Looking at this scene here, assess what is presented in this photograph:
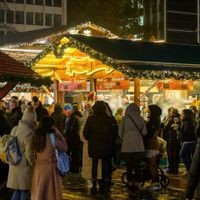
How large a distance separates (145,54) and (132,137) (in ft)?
27.2

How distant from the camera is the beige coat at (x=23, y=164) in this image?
1028 cm

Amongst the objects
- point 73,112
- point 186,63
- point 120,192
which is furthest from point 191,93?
point 120,192

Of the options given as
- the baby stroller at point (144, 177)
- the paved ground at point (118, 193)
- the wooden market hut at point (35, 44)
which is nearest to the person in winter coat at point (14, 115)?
the paved ground at point (118, 193)

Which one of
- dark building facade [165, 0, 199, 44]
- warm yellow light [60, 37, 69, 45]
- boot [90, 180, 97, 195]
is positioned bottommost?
boot [90, 180, 97, 195]

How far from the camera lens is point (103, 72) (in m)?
21.2

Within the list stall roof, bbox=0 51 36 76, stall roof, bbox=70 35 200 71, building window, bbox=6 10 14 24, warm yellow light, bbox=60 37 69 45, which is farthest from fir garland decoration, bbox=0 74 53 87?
building window, bbox=6 10 14 24

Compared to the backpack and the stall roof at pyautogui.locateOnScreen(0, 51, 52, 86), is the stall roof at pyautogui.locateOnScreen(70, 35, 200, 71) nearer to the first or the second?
the stall roof at pyautogui.locateOnScreen(0, 51, 52, 86)

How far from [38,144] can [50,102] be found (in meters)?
14.5

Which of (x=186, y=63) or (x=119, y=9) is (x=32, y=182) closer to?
(x=186, y=63)

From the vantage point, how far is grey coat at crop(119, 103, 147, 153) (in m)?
13.0

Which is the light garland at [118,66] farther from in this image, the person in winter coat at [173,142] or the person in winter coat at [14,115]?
the person in winter coat at [14,115]

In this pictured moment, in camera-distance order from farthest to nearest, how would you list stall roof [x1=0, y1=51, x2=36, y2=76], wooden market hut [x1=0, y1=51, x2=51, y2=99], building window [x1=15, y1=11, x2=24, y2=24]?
building window [x1=15, y1=11, x2=24, y2=24], stall roof [x1=0, y1=51, x2=36, y2=76], wooden market hut [x1=0, y1=51, x2=51, y2=99]

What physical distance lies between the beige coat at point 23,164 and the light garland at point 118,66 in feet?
27.9

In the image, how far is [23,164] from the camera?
409 inches
